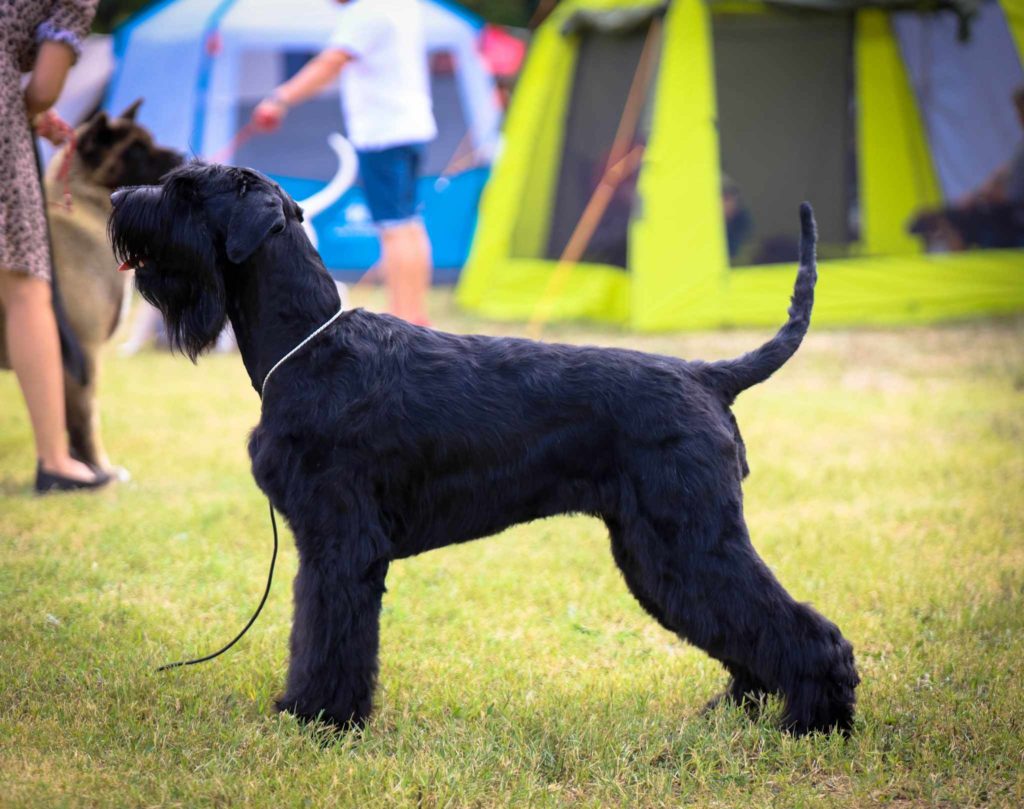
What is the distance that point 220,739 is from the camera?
274 centimetres

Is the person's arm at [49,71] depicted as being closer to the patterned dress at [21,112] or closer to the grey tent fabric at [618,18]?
the patterned dress at [21,112]

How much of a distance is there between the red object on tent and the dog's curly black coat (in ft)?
39.1

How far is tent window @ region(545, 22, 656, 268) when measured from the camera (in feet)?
32.0

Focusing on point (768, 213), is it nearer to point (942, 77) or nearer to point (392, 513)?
point (942, 77)

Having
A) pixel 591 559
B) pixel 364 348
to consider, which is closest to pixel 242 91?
pixel 591 559

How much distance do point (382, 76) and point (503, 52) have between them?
7825mm

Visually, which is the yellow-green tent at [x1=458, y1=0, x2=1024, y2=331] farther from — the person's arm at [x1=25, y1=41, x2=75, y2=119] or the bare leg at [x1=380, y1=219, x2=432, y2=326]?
the person's arm at [x1=25, y1=41, x2=75, y2=119]

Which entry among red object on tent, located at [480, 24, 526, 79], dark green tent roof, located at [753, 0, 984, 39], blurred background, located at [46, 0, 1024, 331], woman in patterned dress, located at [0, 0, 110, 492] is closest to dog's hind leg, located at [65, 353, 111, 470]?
woman in patterned dress, located at [0, 0, 110, 492]

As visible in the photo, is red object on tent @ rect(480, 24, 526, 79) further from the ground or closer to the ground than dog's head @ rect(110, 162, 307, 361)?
further from the ground

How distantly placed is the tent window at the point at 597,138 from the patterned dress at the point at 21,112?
19.9 ft

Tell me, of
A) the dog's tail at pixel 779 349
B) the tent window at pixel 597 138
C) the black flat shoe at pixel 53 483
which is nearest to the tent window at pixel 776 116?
the tent window at pixel 597 138

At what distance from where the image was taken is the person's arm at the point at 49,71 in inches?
163

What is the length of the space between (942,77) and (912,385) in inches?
148

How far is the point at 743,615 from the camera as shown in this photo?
275 cm
